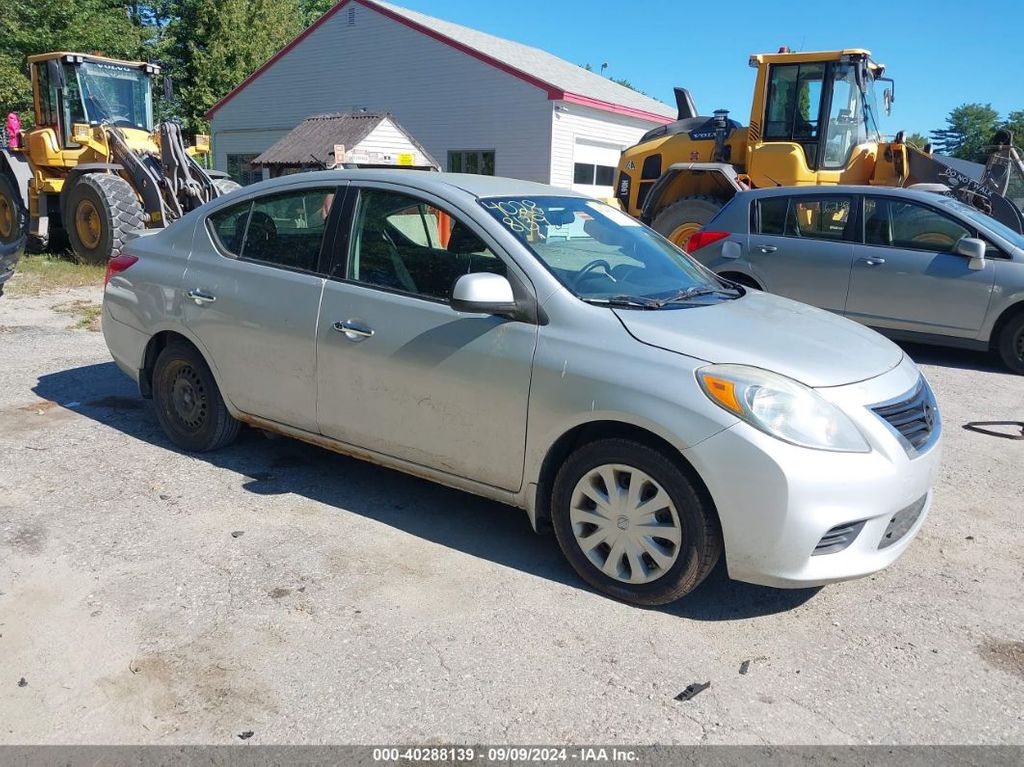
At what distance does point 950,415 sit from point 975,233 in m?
2.27

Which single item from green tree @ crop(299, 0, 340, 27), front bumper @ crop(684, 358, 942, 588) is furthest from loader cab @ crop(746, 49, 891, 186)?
green tree @ crop(299, 0, 340, 27)

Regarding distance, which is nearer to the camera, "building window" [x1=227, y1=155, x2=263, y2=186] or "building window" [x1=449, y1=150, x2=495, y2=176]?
"building window" [x1=449, y1=150, x2=495, y2=176]

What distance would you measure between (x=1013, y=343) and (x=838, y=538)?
565cm

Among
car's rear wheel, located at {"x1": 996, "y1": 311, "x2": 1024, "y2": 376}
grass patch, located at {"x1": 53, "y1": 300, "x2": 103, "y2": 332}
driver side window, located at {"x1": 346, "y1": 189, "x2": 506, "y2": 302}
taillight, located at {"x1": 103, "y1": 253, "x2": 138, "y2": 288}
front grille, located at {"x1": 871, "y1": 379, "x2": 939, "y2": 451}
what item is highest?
driver side window, located at {"x1": 346, "y1": 189, "x2": 506, "y2": 302}

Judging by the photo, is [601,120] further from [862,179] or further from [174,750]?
[174,750]

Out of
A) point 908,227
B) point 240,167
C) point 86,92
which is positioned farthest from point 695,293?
point 240,167

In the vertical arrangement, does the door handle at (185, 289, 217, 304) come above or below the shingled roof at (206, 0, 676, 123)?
below

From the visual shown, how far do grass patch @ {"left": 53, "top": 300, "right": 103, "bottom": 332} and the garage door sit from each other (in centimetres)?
1393

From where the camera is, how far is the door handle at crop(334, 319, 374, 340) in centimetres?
402

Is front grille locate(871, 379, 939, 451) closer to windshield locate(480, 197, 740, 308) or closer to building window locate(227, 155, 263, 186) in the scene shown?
windshield locate(480, 197, 740, 308)

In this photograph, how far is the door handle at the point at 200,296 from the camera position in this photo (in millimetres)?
4621

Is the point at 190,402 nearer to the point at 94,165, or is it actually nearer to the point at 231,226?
the point at 231,226

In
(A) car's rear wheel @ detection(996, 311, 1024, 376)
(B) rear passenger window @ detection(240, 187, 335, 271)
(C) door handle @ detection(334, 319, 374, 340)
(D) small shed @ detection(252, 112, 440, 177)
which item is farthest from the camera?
(D) small shed @ detection(252, 112, 440, 177)

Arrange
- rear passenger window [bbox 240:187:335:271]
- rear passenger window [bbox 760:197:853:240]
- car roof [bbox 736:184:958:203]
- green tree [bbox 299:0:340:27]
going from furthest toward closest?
green tree [bbox 299:0:340:27]
rear passenger window [bbox 760:197:853:240]
car roof [bbox 736:184:958:203]
rear passenger window [bbox 240:187:335:271]
